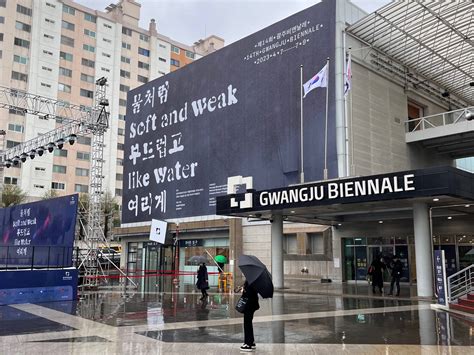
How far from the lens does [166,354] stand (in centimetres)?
925

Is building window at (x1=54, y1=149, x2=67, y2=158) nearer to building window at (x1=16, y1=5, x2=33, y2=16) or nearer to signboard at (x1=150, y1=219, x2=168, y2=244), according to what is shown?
building window at (x1=16, y1=5, x2=33, y2=16)

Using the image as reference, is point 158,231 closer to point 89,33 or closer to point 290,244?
point 290,244

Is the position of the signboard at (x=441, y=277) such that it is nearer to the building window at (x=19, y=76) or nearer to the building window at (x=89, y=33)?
the building window at (x=19, y=76)

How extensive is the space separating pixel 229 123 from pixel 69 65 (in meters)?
48.3

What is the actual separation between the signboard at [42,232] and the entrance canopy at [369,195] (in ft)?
23.7

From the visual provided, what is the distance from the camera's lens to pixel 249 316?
9.62 meters

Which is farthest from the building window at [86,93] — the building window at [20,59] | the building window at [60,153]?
the building window at [60,153]

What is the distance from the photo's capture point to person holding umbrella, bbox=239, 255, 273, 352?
30.4 ft

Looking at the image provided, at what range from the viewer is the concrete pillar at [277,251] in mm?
24438

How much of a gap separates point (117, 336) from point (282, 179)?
2111 centimetres

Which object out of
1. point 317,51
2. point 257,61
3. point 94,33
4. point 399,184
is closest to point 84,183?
point 94,33

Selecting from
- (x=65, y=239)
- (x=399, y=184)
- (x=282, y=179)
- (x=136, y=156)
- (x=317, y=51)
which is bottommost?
(x=65, y=239)

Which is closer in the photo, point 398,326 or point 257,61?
point 398,326

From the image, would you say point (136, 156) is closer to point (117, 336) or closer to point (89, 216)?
point (89, 216)
